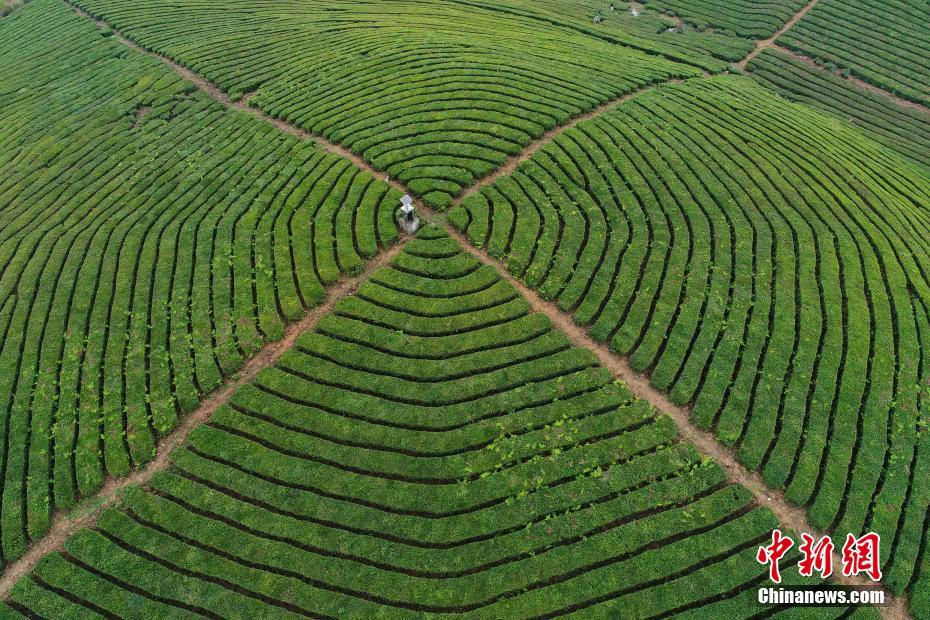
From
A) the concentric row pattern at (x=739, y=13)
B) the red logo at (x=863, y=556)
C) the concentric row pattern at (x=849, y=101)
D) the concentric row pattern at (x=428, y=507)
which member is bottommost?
the red logo at (x=863, y=556)

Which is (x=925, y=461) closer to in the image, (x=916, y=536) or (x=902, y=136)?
(x=916, y=536)

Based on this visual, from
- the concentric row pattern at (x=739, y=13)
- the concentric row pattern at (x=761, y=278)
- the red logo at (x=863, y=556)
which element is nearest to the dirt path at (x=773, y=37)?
the concentric row pattern at (x=739, y=13)

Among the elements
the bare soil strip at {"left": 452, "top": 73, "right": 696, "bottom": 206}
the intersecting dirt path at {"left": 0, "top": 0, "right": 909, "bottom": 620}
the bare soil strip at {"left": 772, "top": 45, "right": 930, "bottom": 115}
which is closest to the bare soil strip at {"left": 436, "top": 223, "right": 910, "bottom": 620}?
the intersecting dirt path at {"left": 0, "top": 0, "right": 909, "bottom": 620}

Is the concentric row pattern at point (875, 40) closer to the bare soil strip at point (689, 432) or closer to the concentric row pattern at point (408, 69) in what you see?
the concentric row pattern at point (408, 69)

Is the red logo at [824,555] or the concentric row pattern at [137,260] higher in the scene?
the concentric row pattern at [137,260]

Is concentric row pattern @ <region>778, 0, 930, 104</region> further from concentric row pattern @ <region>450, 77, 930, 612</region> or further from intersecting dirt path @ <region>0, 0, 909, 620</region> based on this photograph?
intersecting dirt path @ <region>0, 0, 909, 620</region>

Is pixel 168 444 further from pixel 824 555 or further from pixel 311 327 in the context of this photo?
pixel 824 555

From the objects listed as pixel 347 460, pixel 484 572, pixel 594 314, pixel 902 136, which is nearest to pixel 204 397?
pixel 347 460
